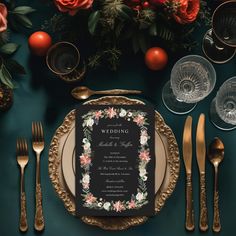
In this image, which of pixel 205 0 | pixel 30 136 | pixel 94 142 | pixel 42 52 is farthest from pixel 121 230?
pixel 205 0

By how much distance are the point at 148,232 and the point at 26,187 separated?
1.11ft

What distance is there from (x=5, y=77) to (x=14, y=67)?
45 mm

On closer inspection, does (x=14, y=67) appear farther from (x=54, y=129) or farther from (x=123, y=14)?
(x=123, y=14)

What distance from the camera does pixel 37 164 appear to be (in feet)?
4.21

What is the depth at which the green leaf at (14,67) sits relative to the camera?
49.7 inches

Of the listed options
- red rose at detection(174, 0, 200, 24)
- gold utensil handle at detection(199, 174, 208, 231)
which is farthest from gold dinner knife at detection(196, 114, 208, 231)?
red rose at detection(174, 0, 200, 24)

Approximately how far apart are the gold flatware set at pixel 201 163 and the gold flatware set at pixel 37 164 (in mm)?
375

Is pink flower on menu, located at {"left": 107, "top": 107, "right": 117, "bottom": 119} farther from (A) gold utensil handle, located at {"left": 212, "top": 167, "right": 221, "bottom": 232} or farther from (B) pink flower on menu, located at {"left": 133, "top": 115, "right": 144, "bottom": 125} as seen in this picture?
(A) gold utensil handle, located at {"left": 212, "top": 167, "right": 221, "bottom": 232}

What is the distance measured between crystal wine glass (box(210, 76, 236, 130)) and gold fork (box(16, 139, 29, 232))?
495 millimetres

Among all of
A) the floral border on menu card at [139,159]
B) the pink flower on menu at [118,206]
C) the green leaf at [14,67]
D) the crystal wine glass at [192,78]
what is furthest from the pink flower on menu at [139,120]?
the green leaf at [14,67]

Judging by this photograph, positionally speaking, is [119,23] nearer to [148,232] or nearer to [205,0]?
[205,0]

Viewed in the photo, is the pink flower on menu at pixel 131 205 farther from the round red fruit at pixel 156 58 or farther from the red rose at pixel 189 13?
the red rose at pixel 189 13

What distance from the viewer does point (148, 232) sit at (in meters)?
1.30

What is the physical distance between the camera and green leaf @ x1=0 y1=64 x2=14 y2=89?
4.03 ft
